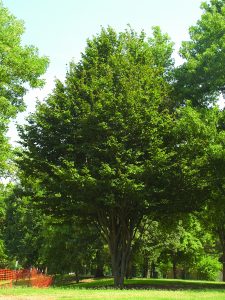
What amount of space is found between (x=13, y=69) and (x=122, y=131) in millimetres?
7588

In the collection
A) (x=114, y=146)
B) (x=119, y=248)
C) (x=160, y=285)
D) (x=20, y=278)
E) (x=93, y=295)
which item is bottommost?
(x=93, y=295)

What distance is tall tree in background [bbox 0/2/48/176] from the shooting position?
21.4m

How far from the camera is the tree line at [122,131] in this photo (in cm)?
2277

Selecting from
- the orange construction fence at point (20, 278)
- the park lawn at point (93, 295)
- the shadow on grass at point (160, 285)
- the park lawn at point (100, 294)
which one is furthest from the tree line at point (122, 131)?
the park lawn at point (93, 295)

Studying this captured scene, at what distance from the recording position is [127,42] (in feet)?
92.8

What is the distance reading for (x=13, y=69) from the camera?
2195 centimetres

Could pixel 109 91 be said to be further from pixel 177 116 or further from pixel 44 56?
pixel 177 116

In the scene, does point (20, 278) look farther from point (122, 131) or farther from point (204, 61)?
point (204, 61)

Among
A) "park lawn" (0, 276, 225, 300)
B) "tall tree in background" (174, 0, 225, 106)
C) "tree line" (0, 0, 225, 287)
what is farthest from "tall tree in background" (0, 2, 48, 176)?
"tall tree in background" (174, 0, 225, 106)

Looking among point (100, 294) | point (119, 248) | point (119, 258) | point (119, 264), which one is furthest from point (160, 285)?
point (100, 294)

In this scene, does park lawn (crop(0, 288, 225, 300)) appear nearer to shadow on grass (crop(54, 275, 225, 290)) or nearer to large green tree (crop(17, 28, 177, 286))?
shadow on grass (crop(54, 275, 225, 290))

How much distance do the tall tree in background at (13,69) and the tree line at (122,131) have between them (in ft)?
0.20

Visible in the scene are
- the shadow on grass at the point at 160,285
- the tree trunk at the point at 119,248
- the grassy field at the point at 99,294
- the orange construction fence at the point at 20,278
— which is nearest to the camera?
the grassy field at the point at 99,294

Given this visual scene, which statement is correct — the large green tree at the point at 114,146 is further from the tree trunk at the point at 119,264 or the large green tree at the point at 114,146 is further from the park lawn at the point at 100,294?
the park lawn at the point at 100,294
